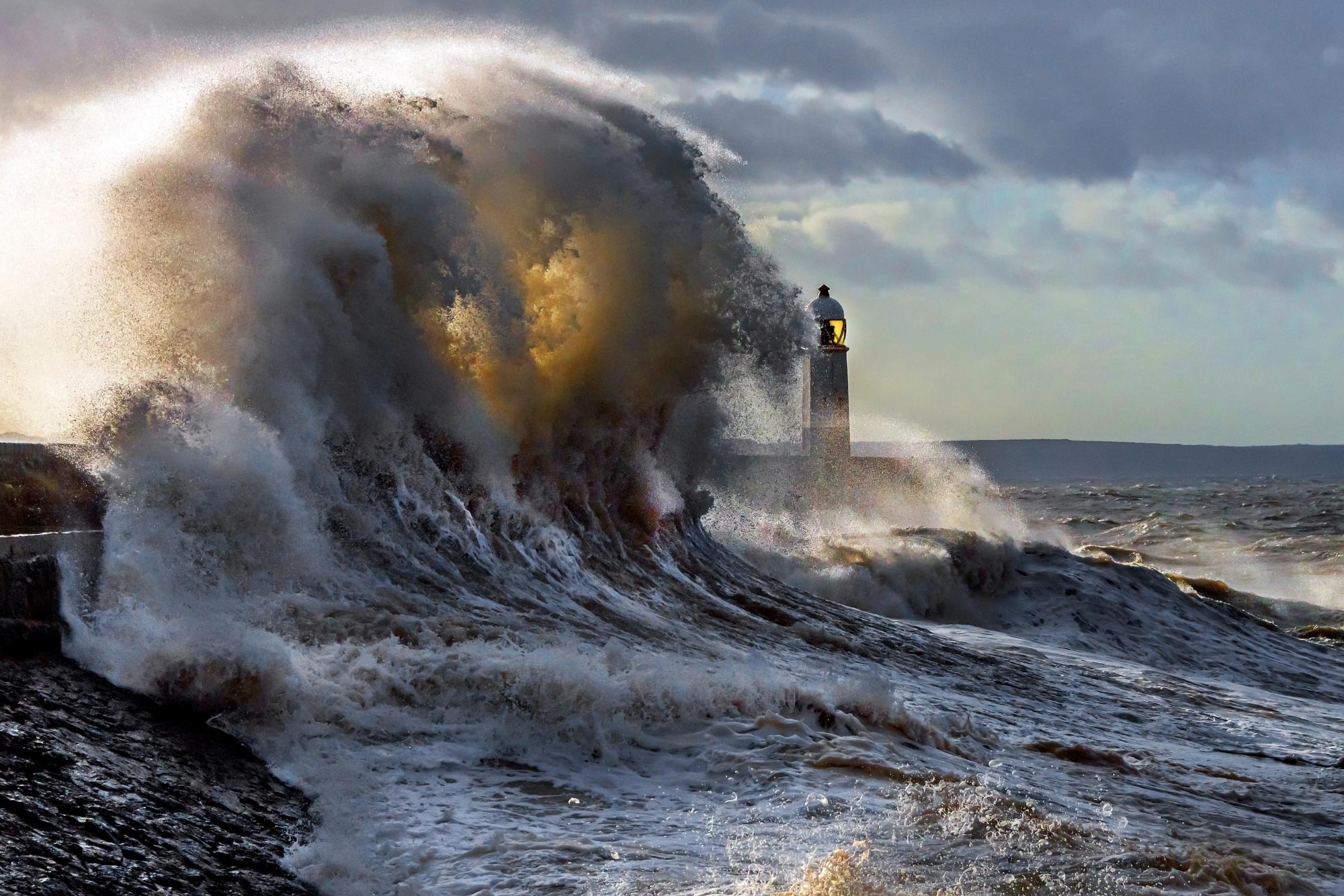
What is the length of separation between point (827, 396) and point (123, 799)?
15091 millimetres

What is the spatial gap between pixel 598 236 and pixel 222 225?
318 cm

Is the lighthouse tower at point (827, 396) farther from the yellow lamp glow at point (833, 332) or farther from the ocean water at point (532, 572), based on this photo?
the ocean water at point (532, 572)

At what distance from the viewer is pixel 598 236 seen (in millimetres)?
9688

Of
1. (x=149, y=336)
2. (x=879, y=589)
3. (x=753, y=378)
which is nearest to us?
(x=149, y=336)

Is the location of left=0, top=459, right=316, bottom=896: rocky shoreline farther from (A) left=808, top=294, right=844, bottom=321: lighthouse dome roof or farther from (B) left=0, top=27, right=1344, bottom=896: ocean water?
(A) left=808, top=294, right=844, bottom=321: lighthouse dome roof

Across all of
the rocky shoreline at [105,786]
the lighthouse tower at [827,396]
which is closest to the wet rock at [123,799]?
the rocky shoreline at [105,786]

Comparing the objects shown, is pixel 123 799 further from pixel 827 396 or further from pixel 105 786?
pixel 827 396

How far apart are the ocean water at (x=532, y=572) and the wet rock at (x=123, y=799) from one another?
0.16 metres

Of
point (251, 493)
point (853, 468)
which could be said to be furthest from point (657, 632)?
point (853, 468)

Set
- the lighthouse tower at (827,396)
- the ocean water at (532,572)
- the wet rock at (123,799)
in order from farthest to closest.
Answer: the lighthouse tower at (827,396), the ocean water at (532,572), the wet rock at (123,799)

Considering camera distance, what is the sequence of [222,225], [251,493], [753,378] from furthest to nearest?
[753,378] < [222,225] < [251,493]

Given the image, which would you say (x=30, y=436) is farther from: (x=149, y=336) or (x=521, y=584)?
(x=521, y=584)

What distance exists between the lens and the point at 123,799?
371 cm

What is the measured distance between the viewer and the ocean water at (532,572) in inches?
169
